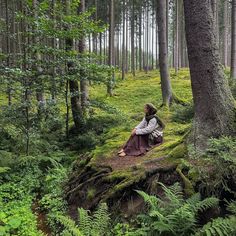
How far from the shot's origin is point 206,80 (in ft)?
18.0

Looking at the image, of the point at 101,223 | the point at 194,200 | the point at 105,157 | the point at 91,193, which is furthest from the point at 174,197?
the point at 105,157

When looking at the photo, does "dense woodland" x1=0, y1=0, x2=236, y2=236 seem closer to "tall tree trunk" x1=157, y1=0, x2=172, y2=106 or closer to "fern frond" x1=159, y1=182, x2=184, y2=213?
"fern frond" x1=159, y1=182, x2=184, y2=213

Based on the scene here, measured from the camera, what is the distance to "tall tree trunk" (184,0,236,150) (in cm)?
534

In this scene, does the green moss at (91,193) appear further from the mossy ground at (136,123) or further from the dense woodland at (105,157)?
the mossy ground at (136,123)

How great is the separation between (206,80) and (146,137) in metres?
2.17

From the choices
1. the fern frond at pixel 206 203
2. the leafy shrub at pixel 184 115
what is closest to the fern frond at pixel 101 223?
the fern frond at pixel 206 203

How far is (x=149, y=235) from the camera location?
4.08 meters

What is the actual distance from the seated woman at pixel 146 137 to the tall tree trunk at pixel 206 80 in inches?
61.4

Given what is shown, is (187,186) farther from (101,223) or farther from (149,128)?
(149,128)

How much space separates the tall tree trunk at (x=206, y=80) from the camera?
5.34 m

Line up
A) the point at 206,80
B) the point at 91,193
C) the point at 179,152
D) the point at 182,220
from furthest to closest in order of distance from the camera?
the point at 91,193 < the point at 179,152 < the point at 206,80 < the point at 182,220

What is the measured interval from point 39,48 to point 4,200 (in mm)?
4660

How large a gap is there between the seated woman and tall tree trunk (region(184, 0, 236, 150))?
1561 mm

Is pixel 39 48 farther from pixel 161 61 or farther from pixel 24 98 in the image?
pixel 161 61
